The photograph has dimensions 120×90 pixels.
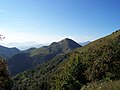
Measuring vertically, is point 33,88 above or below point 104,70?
below

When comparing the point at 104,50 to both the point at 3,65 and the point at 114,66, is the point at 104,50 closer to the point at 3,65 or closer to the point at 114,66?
the point at 114,66

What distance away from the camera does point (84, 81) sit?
47.1m

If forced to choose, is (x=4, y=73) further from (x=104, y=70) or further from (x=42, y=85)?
(x=42, y=85)

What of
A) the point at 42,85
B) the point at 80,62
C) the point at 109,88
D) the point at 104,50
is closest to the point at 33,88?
the point at 42,85

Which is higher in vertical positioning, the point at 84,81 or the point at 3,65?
the point at 3,65

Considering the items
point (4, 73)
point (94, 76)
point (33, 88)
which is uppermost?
point (4, 73)

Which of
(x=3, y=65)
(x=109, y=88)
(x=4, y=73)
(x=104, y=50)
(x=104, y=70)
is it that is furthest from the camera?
(x=104, y=50)

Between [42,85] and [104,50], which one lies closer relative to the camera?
[104,50]

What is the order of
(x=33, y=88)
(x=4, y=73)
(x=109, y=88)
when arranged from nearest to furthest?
(x=109, y=88) → (x=4, y=73) → (x=33, y=88)

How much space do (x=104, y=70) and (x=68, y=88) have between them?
43.7 feet

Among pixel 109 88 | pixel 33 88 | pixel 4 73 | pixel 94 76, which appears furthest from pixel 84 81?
pixel 33 88

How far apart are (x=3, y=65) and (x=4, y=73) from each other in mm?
3284

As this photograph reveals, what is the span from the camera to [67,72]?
158 ft

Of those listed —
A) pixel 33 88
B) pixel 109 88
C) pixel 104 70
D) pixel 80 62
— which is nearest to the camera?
pixel 109 88
